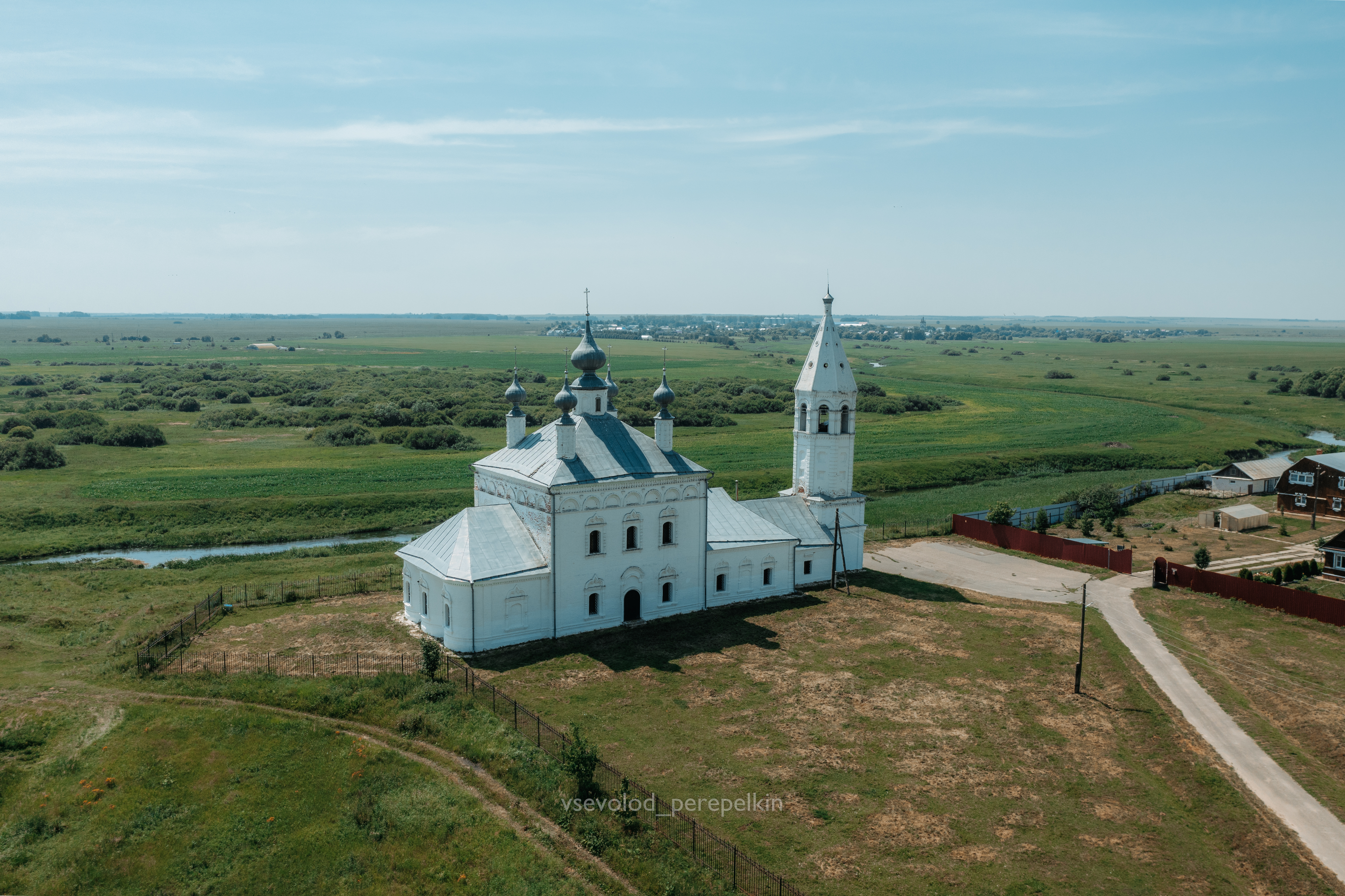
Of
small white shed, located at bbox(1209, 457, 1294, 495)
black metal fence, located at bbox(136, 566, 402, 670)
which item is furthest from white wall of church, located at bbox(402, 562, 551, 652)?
small white shed, located at bbox(1209, 457, 1294, 495)

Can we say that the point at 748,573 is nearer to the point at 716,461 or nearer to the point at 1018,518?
the point at 1018,518

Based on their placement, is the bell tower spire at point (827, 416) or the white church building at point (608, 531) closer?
the white church building at point (608, 531)

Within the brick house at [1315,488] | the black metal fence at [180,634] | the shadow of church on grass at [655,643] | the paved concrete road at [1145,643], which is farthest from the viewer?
the brick house at [1315,488]

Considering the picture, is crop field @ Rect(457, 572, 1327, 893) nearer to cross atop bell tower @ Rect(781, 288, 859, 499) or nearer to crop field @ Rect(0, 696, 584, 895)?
crop field @ Rect(0, 696, 584, 895)

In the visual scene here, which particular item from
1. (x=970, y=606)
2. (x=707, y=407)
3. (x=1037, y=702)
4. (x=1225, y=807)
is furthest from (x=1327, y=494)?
(x=707, y=407)

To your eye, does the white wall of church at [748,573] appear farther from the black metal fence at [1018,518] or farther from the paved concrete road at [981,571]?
the black metal fence at [1018,518]

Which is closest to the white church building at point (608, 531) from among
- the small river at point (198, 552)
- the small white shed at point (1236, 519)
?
the small river at point (198, 552)

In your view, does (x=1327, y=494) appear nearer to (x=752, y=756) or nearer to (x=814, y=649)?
(x=814, y=649)
